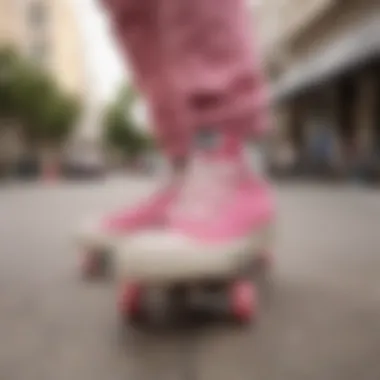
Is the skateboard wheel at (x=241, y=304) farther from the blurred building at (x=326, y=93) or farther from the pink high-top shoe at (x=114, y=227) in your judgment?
the blurred building at (x=326, y=93)

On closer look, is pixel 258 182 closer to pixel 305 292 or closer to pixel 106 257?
pixel 305 292

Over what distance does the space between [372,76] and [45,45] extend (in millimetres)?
9242

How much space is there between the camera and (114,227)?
829 mm

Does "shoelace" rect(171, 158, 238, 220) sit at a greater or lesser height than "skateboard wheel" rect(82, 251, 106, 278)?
greater

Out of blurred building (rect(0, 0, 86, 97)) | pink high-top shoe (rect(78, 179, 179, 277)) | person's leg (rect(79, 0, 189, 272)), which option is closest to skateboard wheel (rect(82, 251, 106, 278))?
pink high-top shoe (rect(78, 179, 179, 277))

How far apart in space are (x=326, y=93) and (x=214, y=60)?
4.61 meters

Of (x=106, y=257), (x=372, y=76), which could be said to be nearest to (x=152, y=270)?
(x=106, y=257)

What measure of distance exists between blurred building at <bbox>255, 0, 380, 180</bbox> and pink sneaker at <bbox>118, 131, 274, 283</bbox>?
2.89ft

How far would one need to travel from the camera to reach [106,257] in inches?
34.5

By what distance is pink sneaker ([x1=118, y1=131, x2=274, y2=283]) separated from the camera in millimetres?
550

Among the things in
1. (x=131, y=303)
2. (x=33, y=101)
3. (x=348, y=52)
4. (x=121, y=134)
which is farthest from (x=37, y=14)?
(x=131, y=303)

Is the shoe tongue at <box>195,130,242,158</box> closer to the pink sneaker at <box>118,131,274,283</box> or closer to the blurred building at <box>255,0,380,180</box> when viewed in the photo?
the pink sneaker at <box>118,131,274,283</box>

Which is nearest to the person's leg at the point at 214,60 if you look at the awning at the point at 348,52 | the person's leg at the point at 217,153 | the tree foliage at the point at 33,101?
the person's leg at the point at 217,153

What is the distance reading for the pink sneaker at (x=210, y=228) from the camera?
0.55 metres
